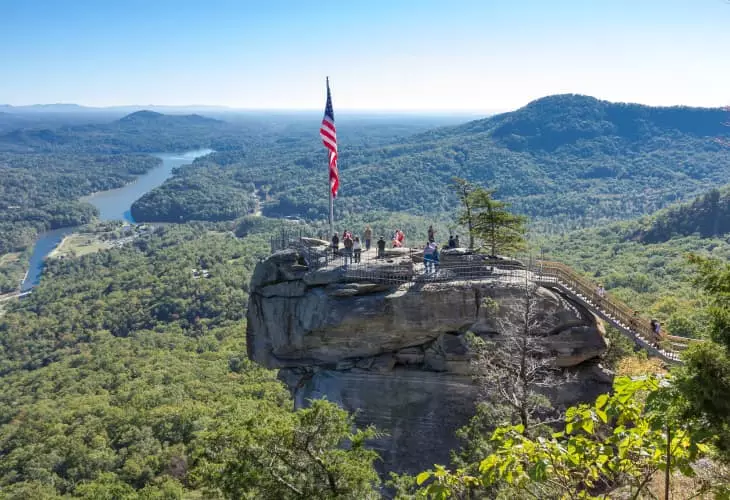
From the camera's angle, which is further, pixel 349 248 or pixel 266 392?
pixel 266 392

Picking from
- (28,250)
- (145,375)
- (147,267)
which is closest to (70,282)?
(147,267)

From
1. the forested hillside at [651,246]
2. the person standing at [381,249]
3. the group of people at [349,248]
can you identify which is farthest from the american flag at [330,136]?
the forested hillside at [651,246]

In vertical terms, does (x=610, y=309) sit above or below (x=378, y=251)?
below

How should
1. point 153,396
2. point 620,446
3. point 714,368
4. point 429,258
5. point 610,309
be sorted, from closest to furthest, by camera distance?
point 620,446, point 714,368, point 610,309, point 429,258, point 153,396

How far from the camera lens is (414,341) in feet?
75.0

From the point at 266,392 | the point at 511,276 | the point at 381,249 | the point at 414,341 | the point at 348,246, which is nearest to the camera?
the point at 511,276

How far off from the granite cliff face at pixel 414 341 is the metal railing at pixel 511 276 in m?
0.10

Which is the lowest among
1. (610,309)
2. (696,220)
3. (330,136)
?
(696,220)

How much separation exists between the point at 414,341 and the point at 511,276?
5.38 meters

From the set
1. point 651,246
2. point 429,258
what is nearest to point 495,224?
point 429,258

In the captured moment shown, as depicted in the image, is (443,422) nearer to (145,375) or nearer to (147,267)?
(145,375)

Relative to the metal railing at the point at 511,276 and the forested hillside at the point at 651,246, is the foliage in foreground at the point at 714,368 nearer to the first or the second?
the metal railing at the point at 511,276

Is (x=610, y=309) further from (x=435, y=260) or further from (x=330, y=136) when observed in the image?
(x=330, y=136)

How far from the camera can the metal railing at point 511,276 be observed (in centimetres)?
2170
